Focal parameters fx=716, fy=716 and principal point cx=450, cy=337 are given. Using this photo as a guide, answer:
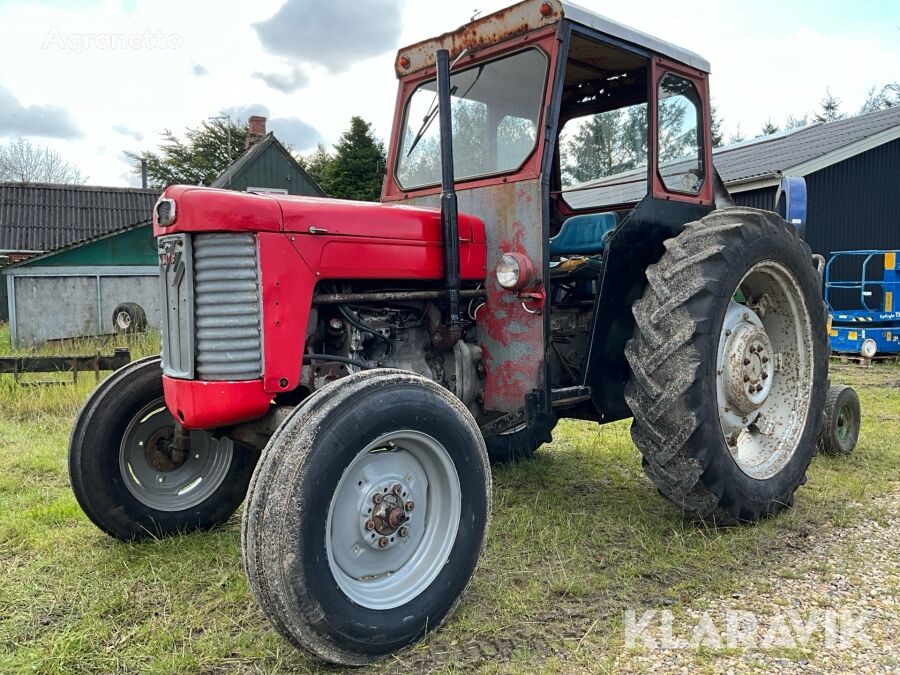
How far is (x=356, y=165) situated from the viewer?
26.8 metres

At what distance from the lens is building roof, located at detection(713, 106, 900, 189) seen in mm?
12711

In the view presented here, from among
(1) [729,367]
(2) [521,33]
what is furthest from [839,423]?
(2) [521,33]

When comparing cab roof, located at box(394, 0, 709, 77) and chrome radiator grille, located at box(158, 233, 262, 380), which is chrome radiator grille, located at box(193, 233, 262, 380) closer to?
chrome radiator grille, located at box(158, 233, 262, 380)

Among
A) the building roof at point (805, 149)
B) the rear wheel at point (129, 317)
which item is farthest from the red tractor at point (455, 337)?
the rear wheel at point (129, 317)

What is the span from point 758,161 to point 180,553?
13626 millimetres

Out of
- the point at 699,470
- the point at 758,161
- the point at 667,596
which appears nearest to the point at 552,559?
the point at 667,596

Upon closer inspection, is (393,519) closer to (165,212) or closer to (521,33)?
(165,212)

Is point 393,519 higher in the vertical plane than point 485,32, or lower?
lower

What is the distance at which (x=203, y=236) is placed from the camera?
2.79 m

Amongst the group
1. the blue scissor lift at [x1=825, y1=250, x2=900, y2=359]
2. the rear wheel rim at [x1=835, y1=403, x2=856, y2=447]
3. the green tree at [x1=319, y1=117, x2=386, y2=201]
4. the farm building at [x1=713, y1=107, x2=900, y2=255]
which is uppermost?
the green tree at [x1=319, y1=117, x2=386, y2=201]

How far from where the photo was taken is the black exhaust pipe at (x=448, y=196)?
121 inches

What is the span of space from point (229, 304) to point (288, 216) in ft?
1.38

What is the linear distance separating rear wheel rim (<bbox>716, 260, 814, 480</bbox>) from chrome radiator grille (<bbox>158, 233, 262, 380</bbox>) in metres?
2.33

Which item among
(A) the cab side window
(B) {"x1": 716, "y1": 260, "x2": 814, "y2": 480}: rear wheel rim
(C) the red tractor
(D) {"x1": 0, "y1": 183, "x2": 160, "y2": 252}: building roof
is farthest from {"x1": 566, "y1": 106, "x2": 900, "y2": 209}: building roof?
(D) {"x1": 0, "y1": 183, "x2": 160, "y2": 252}: building roof
